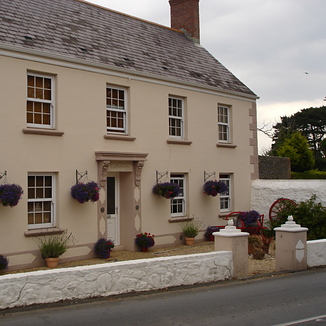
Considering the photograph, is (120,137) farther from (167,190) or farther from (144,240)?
(144,240)

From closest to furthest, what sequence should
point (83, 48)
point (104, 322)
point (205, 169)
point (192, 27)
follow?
1. point (104, 322)
2. point (83, 48)
3. point (205, 169)
4. point (192, 27)

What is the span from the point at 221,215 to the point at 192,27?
8854 mm

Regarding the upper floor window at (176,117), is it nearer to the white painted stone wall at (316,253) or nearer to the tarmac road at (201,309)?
the white painted stone wall at (316,253)

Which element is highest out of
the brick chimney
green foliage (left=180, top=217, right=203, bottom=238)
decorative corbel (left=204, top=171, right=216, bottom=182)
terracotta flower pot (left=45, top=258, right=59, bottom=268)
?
the brick chimney

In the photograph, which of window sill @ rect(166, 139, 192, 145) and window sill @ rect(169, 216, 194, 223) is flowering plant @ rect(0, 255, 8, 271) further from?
window sill @ rect(166, 139, 192, 145)

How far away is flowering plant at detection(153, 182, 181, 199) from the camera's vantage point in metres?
15.8

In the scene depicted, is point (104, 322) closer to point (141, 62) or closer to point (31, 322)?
point (31, 322)

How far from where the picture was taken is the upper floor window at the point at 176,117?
1716 cm

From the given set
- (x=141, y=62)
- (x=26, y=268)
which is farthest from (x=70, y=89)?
(x=26, y=268)

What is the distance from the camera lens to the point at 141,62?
16.5 m

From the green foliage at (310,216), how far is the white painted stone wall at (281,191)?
465 mm

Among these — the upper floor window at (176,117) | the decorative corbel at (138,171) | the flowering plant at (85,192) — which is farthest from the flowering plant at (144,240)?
the upper floor window at (176,117)

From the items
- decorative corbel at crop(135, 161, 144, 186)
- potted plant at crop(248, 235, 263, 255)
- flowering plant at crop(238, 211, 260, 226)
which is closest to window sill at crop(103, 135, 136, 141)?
decorative corbel at crop(135, 161, 144, 186)

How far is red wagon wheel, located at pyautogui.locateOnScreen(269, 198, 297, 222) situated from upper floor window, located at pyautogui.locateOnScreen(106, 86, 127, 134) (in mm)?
6965
